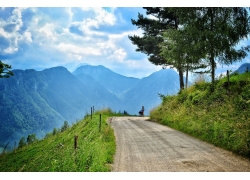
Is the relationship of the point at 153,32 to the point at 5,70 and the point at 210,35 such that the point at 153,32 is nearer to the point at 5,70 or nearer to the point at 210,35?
the point at 210,35

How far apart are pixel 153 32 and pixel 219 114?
688 inches

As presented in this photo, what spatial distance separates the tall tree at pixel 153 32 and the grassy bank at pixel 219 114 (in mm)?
10066

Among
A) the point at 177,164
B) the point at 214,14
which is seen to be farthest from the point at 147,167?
the point at 214,14

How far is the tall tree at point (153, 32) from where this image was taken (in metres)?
24.2

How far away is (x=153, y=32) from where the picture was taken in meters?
25.4

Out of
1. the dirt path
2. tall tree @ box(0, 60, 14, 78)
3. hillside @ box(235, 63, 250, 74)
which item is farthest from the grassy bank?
tall tree @ box(0, 60, 14, 78)

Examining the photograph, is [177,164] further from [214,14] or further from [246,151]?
[214,14]

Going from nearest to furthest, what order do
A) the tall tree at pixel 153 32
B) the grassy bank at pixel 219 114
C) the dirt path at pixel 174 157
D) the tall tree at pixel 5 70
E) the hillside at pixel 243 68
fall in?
the dirt path at pixel 174 157, the grassy bank at pixel 219 114, the tall tree at pixel 5 70, the hillside at pixel 243 68, the tall tree at pixel 153 32

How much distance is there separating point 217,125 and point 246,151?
7.77 feet

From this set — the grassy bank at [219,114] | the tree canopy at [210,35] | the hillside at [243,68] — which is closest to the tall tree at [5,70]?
the grassy bank at [219,114]

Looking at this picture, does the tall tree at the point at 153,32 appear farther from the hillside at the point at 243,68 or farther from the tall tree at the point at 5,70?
the tall tree at the point at 5,70

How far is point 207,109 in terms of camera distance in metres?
11.1

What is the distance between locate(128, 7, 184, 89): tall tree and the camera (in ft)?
79.4

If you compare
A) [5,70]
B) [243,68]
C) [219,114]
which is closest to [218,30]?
[243,68]
